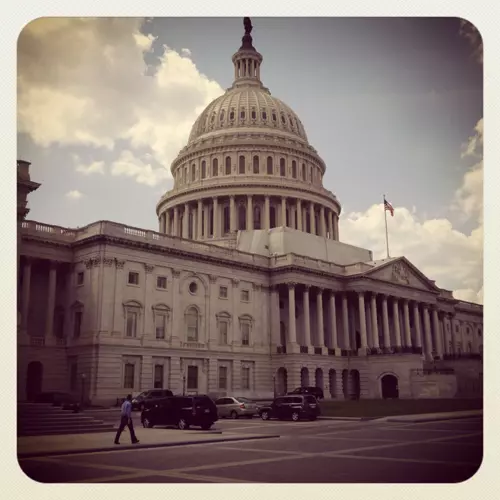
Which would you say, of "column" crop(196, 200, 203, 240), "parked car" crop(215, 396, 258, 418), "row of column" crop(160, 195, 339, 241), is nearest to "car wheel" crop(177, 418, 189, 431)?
"parked car" crop(215, 396, 258, 418)

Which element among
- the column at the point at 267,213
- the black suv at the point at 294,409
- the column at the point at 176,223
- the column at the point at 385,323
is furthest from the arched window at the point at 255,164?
Result: the black suv at the point at 294,409

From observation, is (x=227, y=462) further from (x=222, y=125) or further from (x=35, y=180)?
(x=222, y=125)

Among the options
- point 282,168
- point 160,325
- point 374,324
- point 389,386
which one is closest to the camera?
point 160,325

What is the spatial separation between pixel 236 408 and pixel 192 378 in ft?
55.4

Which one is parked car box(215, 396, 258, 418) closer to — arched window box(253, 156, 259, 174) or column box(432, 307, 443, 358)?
column box(432, 307, 443, 358)

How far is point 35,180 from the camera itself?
2106 centimetres

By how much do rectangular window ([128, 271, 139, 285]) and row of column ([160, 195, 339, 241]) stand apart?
1164 inches

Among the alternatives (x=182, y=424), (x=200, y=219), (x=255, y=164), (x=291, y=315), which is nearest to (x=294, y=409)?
(x=182, y=424)

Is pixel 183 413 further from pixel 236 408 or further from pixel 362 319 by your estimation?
pixel 362 319

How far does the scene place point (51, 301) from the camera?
51.5 m

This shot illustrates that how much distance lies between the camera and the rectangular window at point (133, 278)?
178ft

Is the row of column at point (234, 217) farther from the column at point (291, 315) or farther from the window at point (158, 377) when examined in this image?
the window at point (158, 377)

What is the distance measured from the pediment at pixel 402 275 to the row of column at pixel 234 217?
52.3 ft
